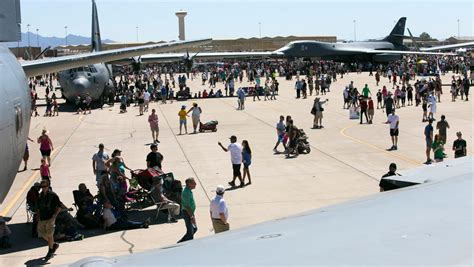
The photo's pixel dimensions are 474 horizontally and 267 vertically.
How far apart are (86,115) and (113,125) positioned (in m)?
5.28

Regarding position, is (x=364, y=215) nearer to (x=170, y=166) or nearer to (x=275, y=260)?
(x=275, y=260)

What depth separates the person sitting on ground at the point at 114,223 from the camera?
1205cm

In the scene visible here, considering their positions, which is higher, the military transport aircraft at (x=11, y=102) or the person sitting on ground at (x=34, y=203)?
the military transport aircraft at (x=11, y=102)

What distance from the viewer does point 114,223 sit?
39.7 feet

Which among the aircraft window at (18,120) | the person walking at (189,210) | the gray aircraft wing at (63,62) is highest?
the gray aircraft wing at (63,62)

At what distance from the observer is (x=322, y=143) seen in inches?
891

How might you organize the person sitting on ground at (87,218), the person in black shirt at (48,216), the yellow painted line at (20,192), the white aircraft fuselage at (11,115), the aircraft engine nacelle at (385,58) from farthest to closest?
1. the aircraft engine nacelle at (385,58)
2. the yellow painted line at (20,192)
3. the person sitting on ground at (87,218)
4. the person in black shirt at (48,216)
5. the white aircraft fuselage at (11,115)

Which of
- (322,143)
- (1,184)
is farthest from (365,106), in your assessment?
(1,184)

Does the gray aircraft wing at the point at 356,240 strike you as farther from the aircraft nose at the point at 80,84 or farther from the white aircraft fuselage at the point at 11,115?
the aircraft nose at the point at 80,84

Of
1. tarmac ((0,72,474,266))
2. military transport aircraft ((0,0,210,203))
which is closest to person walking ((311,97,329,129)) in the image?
tarmac ((0,72,474,266))

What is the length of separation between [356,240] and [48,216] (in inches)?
313

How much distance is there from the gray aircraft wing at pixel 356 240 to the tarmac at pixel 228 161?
6.93 metres

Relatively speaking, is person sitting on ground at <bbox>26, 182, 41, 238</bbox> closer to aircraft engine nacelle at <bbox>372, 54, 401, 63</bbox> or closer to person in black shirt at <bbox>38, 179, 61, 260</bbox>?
person in black shirt at <bbox>38, 179, 61, 260</bbox>

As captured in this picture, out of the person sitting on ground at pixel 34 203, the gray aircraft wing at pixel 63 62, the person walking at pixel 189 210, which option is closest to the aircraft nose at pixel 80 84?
the gray aircraft wing at pixel 63 62
